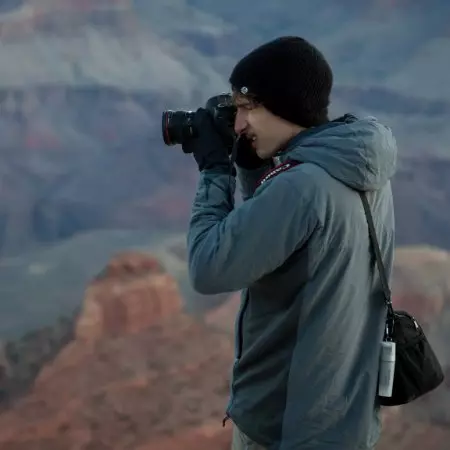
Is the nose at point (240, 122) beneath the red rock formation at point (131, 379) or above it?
above

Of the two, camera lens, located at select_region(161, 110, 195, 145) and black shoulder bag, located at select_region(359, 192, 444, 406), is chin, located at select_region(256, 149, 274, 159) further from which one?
black shoulder bag, located at select_region(359, 192, 444, 406)

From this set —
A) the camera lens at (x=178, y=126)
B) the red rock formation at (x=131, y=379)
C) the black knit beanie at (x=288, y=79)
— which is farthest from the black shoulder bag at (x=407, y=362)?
the red rock formation at (x=131, y=379)

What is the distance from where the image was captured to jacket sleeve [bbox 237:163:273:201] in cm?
122

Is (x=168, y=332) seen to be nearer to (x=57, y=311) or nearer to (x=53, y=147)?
(x=57, y=311)

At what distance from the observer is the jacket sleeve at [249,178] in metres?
1.22

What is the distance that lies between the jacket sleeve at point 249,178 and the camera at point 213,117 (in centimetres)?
11

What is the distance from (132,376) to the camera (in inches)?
73.5

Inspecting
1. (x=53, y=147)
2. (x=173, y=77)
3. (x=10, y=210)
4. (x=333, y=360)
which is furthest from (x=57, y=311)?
(x=333, y=360)

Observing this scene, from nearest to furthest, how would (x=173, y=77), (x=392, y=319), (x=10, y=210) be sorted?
1. (x=392, y=319)
2. (x=10, y=210)
3. (x=173, y=77)

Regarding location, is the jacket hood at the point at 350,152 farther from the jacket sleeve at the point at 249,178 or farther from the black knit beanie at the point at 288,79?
the jacket sleeve at the point at 249,178

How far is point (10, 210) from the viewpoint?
71.6 inches

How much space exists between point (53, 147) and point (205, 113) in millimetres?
800

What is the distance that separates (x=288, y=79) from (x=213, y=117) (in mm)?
180

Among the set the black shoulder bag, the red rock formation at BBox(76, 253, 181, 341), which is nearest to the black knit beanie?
the black shoulder bag
